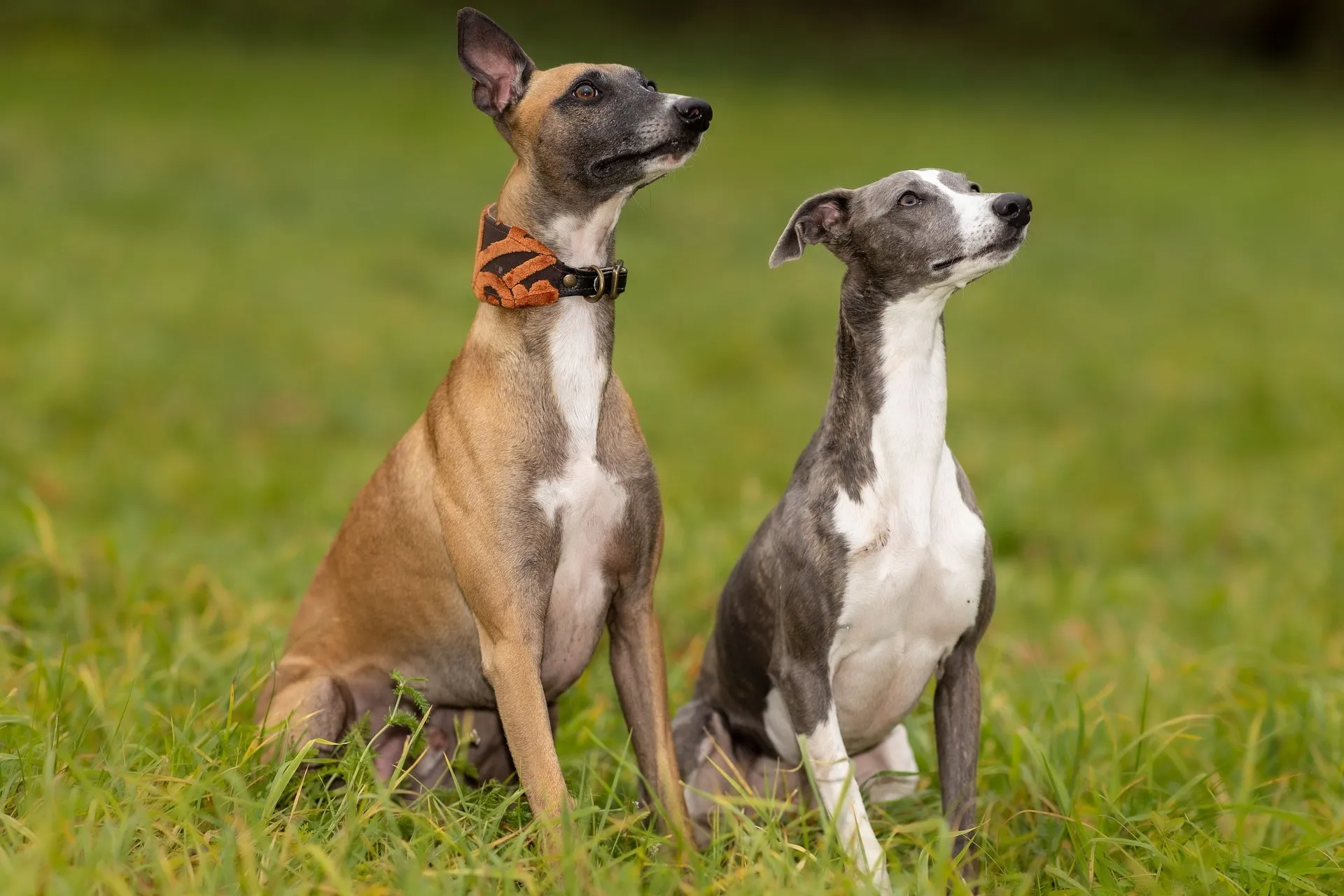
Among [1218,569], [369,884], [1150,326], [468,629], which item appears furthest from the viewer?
[1150,326]

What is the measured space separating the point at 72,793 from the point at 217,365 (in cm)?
697

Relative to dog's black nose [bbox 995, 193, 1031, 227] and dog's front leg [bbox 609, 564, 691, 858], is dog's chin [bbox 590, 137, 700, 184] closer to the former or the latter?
dog's black nose [bbox 995, 193, 1031, 227]

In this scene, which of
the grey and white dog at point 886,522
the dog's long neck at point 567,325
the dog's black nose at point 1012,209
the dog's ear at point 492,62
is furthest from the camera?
the dog's ear at point 492,62

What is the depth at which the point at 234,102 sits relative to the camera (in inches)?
686

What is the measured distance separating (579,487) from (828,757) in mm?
879

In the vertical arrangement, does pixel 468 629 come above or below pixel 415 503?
below

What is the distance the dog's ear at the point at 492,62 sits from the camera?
3.46 metres

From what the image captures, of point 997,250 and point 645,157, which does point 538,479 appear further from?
point 997,250

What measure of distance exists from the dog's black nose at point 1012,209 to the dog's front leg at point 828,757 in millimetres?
1140

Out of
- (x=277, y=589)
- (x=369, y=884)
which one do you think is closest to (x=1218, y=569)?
(x=277, y=589)

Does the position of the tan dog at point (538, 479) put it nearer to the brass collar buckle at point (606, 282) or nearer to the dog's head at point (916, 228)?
the brass collar buckle at point (606, 282)

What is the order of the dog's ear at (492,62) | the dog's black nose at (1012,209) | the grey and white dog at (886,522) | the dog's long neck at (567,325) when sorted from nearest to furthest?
1. the dog's black nose at (1012,209)
2. the grey and white dog at (886,522)
3. the dog's long neck at (567,325)
4. the dog's ear at (492,62)

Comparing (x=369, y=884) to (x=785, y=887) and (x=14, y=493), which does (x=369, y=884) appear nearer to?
(x=785, y=887)

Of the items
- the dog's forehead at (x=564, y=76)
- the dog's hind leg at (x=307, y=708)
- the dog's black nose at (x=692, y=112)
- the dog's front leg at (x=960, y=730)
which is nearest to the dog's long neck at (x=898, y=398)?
the dog's front leg at (x=960, y=730)
